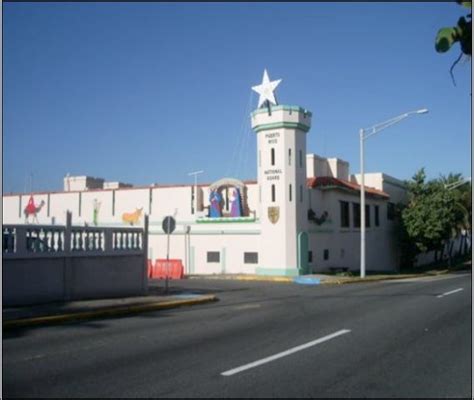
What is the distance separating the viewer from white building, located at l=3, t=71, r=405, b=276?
1176 inches

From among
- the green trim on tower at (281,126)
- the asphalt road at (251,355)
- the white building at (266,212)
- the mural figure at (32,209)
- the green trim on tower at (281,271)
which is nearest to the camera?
the asphalt road at (251,355)

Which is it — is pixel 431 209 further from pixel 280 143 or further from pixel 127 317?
pixel 127 317

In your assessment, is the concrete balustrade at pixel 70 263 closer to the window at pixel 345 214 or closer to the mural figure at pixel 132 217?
the mural figure at pixel 132 217

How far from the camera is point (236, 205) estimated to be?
3294 centimetres

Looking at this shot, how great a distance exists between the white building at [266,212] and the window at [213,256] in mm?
58

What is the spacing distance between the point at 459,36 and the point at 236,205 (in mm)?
30143

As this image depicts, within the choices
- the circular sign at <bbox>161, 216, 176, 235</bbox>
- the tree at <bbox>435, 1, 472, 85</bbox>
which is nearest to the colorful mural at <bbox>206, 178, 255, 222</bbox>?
the circular sign at <bbox>161, 216, 176, 235</bbox>

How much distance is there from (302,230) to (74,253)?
55.0 feet

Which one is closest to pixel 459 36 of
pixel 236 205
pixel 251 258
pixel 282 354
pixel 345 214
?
pixel 282 354

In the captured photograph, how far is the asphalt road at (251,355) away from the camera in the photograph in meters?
6.85

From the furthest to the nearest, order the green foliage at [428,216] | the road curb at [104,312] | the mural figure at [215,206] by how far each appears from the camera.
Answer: the green foliage at [428,216] → the mural figure at [215,206] → the road curb at [104,312]

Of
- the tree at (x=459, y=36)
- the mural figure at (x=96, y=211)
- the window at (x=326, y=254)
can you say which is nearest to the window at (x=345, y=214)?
the window at (x=326, y=254)

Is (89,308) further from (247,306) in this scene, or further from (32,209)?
(32,209)

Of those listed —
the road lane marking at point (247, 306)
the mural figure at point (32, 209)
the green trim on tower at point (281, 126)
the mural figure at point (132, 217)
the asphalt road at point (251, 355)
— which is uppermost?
the green trim on tower at point (281, 126)
